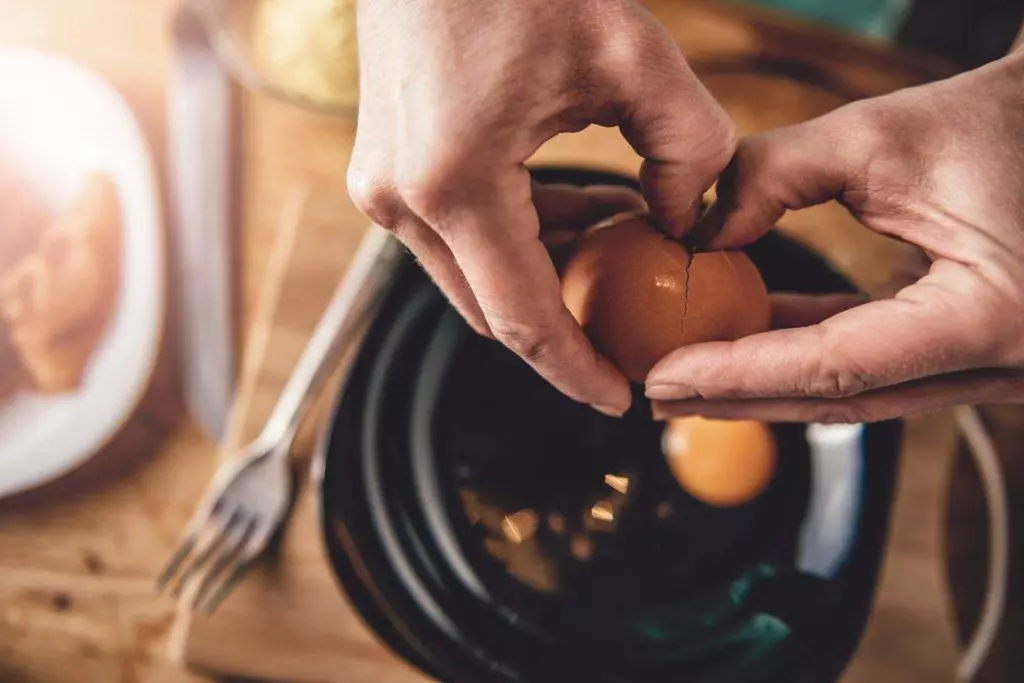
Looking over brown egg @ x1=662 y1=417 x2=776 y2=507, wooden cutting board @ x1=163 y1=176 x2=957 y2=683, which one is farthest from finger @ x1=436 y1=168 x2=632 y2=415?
wooden cutting board @ x1=163 y1=176 x2=957 y2=683

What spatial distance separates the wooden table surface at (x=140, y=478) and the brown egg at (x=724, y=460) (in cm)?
26

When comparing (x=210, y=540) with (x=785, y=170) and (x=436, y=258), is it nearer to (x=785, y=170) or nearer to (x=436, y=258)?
(x=436, y=258)

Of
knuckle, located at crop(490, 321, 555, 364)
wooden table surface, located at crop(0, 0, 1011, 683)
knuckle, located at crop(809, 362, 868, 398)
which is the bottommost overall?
wooden table surface, located at crop(0, 0, 1011, 683)

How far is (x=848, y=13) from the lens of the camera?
2.82 ft

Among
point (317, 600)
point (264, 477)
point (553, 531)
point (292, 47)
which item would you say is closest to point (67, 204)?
point (292, 47)

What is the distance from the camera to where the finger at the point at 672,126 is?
1.07 ft

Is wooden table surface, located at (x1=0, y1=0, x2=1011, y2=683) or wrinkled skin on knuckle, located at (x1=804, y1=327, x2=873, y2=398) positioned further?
wooden table surface, located at (x1=0, y1=0, x2=1011, y2=683)

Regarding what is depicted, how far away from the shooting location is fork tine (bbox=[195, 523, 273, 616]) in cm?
59

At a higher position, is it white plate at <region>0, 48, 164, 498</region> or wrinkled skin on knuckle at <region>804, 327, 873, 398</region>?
wrinkled skin on knuckle at <region>804, 327, 873, 398</region>

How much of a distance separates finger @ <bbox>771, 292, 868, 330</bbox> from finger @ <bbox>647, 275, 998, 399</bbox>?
0.34 ft

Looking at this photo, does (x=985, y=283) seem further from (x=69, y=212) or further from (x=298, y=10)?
(x=69, y=212)

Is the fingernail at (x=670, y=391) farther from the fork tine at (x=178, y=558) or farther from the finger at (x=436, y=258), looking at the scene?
the fork tine at (x=178, y=558)

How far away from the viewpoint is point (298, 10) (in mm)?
737

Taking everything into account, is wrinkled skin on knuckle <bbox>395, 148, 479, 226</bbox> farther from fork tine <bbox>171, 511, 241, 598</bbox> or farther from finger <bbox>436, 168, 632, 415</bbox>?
fork tine <bbox>171, 511, 241, 598</bbox>
